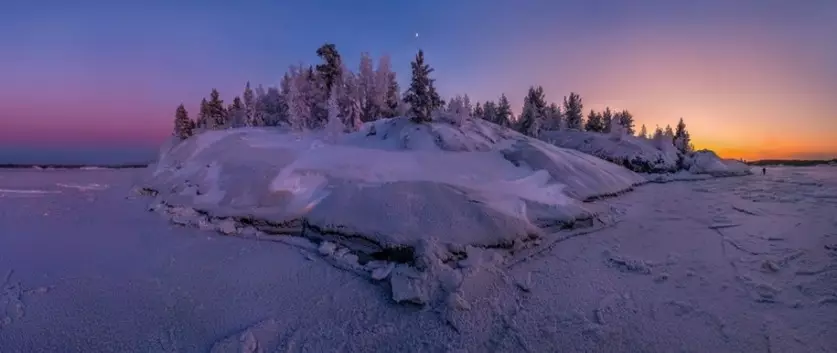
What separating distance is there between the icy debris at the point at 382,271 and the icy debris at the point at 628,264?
6116 mm

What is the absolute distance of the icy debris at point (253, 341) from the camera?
262 inches

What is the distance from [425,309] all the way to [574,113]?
2822 inches

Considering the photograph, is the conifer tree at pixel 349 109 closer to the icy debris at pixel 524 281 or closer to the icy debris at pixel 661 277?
the icy debris at pixel 524 281

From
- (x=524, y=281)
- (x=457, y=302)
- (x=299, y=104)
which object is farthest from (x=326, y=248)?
(x=299, y=104)

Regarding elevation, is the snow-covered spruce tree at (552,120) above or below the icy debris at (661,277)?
above

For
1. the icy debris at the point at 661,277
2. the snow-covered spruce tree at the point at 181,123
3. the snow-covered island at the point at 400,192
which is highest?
the snow-covered spruce tree at the point at 181,123

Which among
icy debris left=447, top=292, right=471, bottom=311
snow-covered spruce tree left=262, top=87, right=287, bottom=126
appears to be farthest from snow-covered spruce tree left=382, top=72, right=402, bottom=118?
icy debris left=447, top=292, right=471, bottom=311

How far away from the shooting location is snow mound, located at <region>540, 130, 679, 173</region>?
4881 cm

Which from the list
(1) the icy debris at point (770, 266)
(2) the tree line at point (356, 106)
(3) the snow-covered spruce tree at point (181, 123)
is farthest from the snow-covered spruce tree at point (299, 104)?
(1) the icy debris at point (770, 266)

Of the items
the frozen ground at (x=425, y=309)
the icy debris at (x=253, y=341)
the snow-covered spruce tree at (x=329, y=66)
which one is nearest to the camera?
the icy debris at (x=253, y=341)

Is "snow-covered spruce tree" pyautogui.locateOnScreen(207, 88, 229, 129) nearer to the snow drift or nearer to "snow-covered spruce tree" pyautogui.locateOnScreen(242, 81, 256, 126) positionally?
"snow-covered spruce tree" pyautogui.locateOnScreen(242, 81, 256, 126)

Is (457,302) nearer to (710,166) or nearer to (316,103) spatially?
(316,103)

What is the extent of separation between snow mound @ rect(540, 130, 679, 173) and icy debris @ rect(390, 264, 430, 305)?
4649cm

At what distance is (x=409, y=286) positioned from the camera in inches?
349
